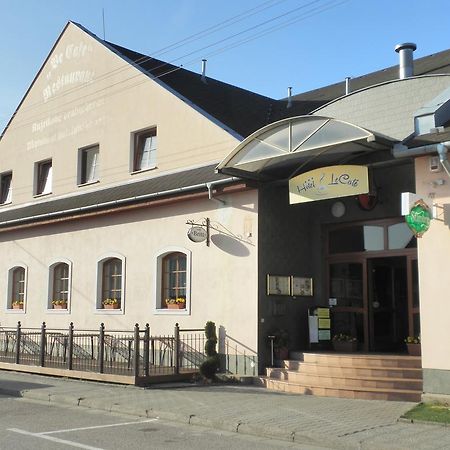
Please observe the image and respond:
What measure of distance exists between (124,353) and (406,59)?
33.7 feet

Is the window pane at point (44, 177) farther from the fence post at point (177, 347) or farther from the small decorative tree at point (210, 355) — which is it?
the small decorative tree at point (210, 355)

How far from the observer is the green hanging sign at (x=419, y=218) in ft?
33.9

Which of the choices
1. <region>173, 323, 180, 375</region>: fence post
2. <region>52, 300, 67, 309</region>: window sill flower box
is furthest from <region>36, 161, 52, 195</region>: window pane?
<region>173, 323, 180, 375</region>: fence post

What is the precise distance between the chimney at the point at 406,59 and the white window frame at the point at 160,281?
690cm

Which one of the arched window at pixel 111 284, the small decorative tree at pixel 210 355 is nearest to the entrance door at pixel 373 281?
the small decorative tree at pixel 210 355

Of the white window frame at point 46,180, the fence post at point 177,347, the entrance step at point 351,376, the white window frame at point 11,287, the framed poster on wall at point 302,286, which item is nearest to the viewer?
the entrance step at point 351,376

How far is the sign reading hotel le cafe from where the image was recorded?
456 inches

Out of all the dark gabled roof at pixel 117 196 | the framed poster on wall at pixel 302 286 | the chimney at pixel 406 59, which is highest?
the chimney at pixel 406 59

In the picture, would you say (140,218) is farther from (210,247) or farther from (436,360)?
(436,360)

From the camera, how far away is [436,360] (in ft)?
33.9

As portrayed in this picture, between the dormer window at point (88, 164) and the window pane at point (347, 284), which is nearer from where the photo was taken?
the window pane at point (347, 284)

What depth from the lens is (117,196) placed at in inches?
662

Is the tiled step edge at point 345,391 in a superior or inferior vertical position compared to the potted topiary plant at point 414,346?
inferior

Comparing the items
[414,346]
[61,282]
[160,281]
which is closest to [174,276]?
[160,281]
